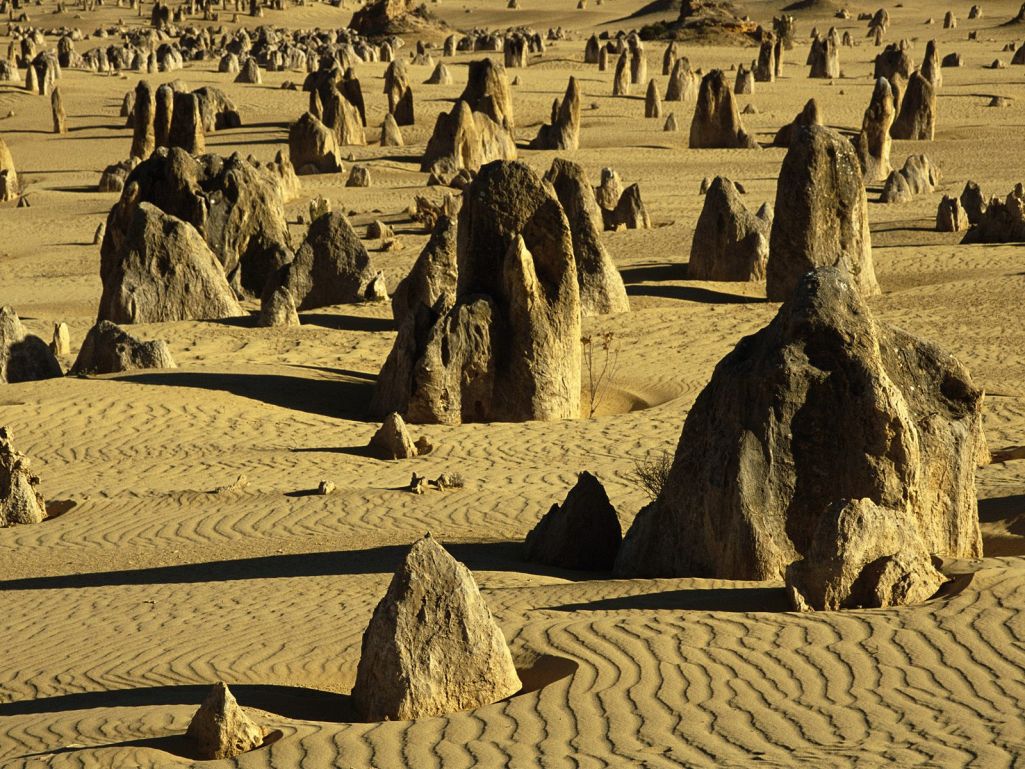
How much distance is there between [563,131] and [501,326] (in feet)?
62.8

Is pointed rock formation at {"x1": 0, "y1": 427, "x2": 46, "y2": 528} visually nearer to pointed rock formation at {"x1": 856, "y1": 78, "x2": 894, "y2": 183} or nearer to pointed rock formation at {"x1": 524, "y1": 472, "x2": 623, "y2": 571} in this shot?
pointed rock formation at {"x1": 524, "y1": 472, "x2": 623, "y2": 571}

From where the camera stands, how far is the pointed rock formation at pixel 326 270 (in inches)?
765

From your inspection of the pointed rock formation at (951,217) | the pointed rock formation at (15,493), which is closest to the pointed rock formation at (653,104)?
the pointed rock formation at (951,217)

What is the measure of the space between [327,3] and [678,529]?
247 feet

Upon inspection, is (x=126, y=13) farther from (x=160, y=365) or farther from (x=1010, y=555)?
(x=1010, y=555)

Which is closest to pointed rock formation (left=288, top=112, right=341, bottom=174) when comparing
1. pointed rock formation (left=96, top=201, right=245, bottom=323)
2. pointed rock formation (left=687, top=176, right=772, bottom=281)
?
pointed rock formation (left=96, top=201, right=245, bottom=323)

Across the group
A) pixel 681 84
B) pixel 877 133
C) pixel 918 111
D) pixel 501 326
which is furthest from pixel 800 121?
pixel 501 326

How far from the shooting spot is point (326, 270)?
19.5m

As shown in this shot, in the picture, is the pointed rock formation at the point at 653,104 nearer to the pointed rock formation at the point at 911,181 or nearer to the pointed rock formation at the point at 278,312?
the pointed rock formation at the point at 911,181

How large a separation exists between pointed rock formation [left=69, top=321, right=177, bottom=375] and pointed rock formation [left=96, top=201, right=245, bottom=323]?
2915 millimetres

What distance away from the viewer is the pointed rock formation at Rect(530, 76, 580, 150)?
3288 centimetres

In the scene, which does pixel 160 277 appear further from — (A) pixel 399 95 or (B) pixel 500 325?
(A) pixel 399 95

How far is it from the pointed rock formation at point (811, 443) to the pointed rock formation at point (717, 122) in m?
24.5

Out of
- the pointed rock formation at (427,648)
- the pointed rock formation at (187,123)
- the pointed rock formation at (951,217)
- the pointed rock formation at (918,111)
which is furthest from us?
the pointed rock formation at (918,111)
